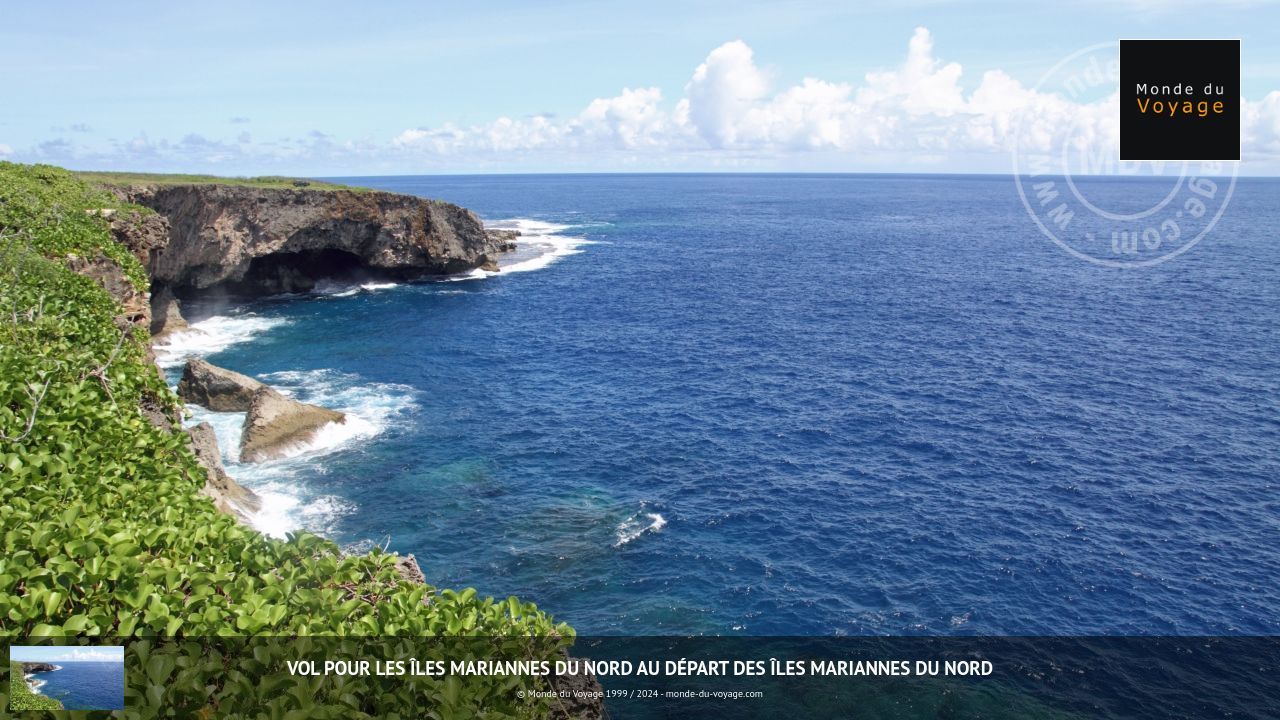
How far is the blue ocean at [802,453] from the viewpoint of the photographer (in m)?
37.8

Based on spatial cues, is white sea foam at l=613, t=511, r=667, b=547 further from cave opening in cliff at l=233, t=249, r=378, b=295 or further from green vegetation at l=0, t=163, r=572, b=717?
cave opening in cliff at l=233, t=249, r=378, b=295

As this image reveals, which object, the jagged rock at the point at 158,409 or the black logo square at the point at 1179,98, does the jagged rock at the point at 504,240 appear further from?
the jagged rock at the point at 158,409

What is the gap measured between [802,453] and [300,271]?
7934 centimetres

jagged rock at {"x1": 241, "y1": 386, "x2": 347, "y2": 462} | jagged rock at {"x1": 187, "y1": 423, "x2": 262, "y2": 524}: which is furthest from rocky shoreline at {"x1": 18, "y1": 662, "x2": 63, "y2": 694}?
jagged rock at {"x1": 241, "y1": 386, "x2": 347, "y2": 462}

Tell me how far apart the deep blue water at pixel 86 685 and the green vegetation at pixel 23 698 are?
0.73 ft

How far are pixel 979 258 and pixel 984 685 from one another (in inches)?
4597

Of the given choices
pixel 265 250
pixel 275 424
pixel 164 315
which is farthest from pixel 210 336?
pixel 275 424

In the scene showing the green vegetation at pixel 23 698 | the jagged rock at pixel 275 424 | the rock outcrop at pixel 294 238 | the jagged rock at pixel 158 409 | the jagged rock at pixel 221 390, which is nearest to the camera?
the green vegetation at pixel 23 698

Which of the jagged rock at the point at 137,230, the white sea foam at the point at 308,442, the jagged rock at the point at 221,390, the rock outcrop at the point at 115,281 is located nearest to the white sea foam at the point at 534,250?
the jagged rock at the point at 137,230

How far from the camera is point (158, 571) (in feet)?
39.9

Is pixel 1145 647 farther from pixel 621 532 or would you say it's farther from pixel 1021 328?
pixel 1021 328

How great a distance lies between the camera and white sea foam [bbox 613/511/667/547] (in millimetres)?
42312

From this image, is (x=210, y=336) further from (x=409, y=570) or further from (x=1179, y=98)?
(x=1179, y=98)

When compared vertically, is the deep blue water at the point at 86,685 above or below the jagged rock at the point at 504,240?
below
